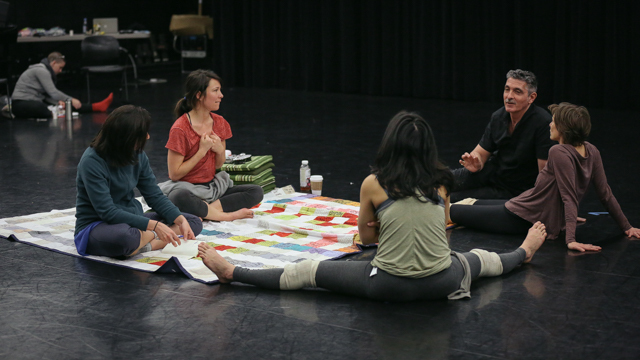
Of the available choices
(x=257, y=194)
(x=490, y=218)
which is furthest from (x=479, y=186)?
(x=257, y=194)

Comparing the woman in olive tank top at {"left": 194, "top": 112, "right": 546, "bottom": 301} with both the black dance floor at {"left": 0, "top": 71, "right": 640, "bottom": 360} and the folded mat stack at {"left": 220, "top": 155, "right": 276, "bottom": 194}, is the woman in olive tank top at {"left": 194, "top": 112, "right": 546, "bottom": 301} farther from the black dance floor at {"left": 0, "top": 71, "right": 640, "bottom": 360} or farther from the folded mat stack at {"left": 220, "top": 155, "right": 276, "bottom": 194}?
the folded mat stack at {"left": 220, "top": 155, "right": 276, "bottom": 194}

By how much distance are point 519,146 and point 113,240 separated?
2.24m

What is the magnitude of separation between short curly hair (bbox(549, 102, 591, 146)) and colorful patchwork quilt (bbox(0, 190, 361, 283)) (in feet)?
3.80

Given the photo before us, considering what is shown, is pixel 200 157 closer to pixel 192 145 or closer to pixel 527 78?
pixel 192 145

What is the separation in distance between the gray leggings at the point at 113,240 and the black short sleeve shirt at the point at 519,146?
2.09 m

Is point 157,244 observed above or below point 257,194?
below

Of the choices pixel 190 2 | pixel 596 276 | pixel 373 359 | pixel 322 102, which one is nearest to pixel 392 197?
pixel 373 359

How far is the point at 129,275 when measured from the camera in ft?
10.9

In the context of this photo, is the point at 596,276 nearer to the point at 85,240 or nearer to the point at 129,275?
the point at 129,275

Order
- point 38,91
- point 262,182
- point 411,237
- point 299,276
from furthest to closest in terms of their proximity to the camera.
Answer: point 38,91
point 262,182
point 299,276
point 411,237

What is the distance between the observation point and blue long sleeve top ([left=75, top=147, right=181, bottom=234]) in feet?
10.9

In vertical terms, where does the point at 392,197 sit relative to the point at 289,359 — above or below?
above

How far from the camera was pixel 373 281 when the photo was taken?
2.89 meters

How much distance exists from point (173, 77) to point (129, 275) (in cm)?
999
